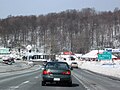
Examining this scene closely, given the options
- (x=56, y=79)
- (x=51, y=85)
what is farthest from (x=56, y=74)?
(x=51, y=85)

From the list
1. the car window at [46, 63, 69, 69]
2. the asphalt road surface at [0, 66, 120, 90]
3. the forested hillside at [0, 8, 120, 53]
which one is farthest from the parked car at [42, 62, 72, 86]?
the forested hillside at [0, 8, 120, 53]

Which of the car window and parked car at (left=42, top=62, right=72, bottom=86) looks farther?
the car window

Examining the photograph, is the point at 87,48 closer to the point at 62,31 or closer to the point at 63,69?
the point at 62,31

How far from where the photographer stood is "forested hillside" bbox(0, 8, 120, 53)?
560ft

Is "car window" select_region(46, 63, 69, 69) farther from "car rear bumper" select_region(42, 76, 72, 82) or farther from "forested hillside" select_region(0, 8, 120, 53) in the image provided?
"forested hillside" select_region(0, 8, 120, 53)

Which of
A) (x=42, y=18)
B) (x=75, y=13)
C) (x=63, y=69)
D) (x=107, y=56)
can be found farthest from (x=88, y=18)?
(x=63, y=69)

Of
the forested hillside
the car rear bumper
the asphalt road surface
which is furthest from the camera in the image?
the forested hillside

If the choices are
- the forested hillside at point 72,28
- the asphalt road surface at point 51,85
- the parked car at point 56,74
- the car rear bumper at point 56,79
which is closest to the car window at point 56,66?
the parked car at point 56,74

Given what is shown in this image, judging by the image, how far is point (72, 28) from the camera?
183 metres

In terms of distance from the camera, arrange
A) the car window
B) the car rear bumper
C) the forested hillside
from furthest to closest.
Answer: the forested hillside
the car window
the car rear bumper

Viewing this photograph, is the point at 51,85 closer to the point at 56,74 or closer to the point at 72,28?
the point at 56,74

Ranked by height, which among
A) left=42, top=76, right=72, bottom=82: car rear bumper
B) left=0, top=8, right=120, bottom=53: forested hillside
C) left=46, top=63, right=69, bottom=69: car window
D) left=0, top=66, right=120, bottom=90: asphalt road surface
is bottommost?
left=0, top=66, right=120, bottom=90: asphalt road surface

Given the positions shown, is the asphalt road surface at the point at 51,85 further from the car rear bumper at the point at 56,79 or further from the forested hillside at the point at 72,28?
the forested hillside at the point at 72,28

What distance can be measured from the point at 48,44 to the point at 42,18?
48.5 ft
